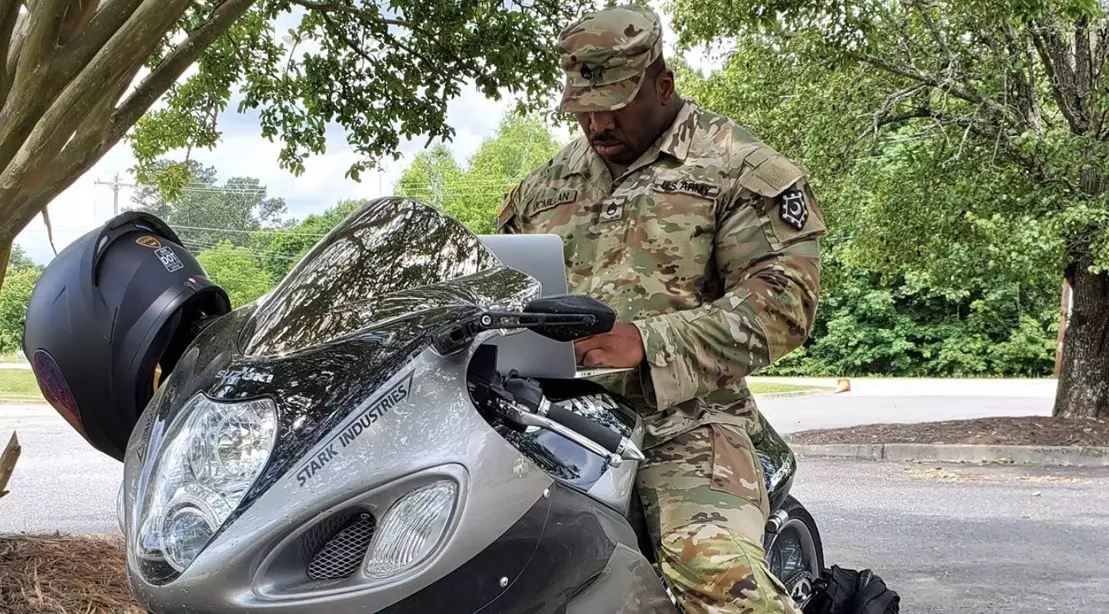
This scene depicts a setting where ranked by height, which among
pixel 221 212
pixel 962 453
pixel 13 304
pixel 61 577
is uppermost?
pixel 61 577

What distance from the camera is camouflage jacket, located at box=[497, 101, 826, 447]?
197 cm

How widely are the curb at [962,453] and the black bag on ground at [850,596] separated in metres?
8.52

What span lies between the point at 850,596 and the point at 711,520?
78 cm

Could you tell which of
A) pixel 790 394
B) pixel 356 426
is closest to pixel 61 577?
pixel 356 426

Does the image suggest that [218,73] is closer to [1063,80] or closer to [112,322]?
[112,322]

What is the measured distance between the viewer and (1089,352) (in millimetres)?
11875

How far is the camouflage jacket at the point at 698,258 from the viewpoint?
6.46 feet

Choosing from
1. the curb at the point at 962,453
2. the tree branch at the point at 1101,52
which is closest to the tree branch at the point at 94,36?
the curb at the point at 962,453

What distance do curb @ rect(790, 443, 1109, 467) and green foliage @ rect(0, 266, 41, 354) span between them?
1990cm

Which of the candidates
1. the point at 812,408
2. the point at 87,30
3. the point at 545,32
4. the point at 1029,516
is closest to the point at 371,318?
the point at 87,30

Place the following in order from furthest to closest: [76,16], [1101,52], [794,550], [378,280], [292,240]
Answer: [292,240] < [1101,52] < [76,16] < [794,550] < [378,280]

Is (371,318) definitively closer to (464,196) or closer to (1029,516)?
(1029,516)

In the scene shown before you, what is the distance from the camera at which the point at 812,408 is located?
17.4 m

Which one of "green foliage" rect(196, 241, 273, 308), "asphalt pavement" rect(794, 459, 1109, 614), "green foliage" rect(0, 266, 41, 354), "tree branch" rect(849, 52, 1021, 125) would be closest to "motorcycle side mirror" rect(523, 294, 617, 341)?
"asphalt pavement" rect(794, 459, 1109, 614)
